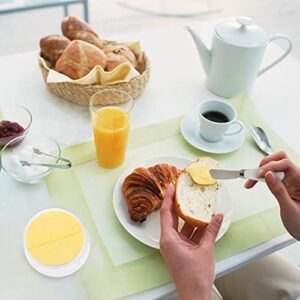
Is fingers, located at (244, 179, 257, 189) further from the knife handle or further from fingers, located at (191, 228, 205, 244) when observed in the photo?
fingers, located at (191, 228, 205, 244)

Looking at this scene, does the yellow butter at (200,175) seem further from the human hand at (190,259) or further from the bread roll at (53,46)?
the bread roll at (53,46)

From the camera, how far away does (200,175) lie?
795 millimetres

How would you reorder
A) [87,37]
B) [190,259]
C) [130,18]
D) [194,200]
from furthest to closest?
[130,18] → [87,37] → [194,200] → [190,259]

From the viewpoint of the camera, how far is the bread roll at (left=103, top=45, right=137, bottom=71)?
102 centimetres

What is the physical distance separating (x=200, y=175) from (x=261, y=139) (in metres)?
0.26

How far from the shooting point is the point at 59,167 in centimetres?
82

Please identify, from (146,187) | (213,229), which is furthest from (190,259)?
(146,187)

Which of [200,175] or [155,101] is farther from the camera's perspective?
[155,101]

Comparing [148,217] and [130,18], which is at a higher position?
[148,217]

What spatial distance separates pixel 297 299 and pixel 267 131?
1.36 feet

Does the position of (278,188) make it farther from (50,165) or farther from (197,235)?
(50,165)

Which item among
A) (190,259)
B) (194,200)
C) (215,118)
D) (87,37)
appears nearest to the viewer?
(190,259)

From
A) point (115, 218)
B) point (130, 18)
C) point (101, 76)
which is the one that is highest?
point (101, 76)

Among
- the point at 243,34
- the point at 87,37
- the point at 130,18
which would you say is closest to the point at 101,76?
the point at 87,37
